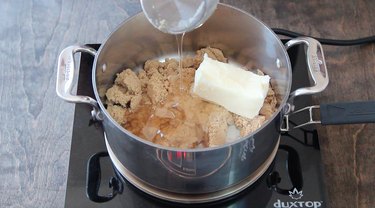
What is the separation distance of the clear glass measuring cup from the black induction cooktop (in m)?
0.19

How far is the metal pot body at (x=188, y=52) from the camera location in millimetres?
625

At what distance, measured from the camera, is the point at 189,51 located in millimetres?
916

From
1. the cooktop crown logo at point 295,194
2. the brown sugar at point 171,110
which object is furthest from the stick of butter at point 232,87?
the cooktop crown logo at point 295,194

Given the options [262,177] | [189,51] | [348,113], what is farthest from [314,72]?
[189,51]

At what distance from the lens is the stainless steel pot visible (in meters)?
0.63

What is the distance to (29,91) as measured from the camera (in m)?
0.88

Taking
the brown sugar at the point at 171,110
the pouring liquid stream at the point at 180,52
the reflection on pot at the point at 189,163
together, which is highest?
the pouring liquid stream at the point at 180,52

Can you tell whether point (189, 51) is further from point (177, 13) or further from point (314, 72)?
point (314, 72)

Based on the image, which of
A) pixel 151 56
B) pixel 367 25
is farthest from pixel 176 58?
pixel 367 25

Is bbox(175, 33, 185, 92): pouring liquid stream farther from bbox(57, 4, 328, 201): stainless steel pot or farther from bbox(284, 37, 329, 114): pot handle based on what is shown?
bbox(284, 37, 329, 114): pot handle

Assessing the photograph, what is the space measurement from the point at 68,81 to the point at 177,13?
20 cm

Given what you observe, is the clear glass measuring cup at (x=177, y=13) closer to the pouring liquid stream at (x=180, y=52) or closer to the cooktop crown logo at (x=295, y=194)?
the pouring liquid stream at (x=180, y=52)

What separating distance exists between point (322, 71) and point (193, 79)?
223 mm

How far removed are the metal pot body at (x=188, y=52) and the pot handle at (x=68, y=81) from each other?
1.2 inches
